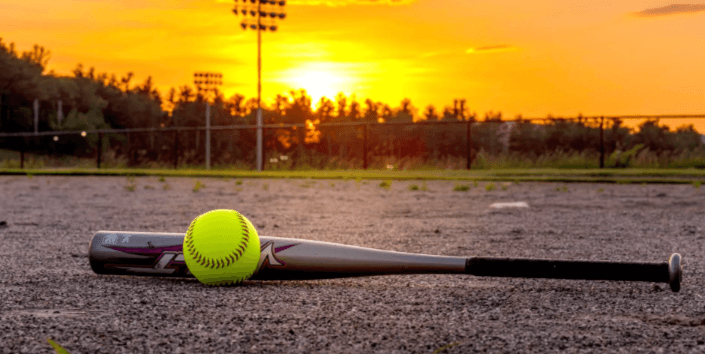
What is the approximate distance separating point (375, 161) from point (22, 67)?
131ft

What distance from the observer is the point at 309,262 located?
281cm

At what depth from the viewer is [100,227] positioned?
5273mm

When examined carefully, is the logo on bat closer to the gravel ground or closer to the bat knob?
the gravel ground

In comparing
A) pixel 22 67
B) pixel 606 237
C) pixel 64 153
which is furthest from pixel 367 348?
pixel 22 67

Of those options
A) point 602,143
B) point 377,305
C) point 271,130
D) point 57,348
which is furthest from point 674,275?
point 271,130

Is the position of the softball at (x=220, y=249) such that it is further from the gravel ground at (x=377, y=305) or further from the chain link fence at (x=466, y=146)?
the chain link fence at (x=466, y=146)

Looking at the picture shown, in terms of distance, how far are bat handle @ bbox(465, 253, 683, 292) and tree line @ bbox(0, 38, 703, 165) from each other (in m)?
13.6

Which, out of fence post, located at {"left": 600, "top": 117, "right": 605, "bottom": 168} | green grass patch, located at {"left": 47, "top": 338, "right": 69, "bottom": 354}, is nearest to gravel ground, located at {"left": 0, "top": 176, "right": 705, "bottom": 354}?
green grass patch, located at {"left": 47, "top": 338, "right": 69, "bottom": 354}

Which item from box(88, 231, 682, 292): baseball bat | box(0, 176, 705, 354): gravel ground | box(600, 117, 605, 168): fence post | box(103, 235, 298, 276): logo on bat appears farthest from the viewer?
box(600, 117, 605, 168): fence post

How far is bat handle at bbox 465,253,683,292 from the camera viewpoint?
2332 mm

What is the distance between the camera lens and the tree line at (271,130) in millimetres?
16328

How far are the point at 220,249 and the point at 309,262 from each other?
387 mm

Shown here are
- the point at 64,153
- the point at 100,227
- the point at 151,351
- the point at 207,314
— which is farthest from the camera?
the point at 64,153

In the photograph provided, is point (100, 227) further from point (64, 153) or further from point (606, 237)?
point (64, 153)
